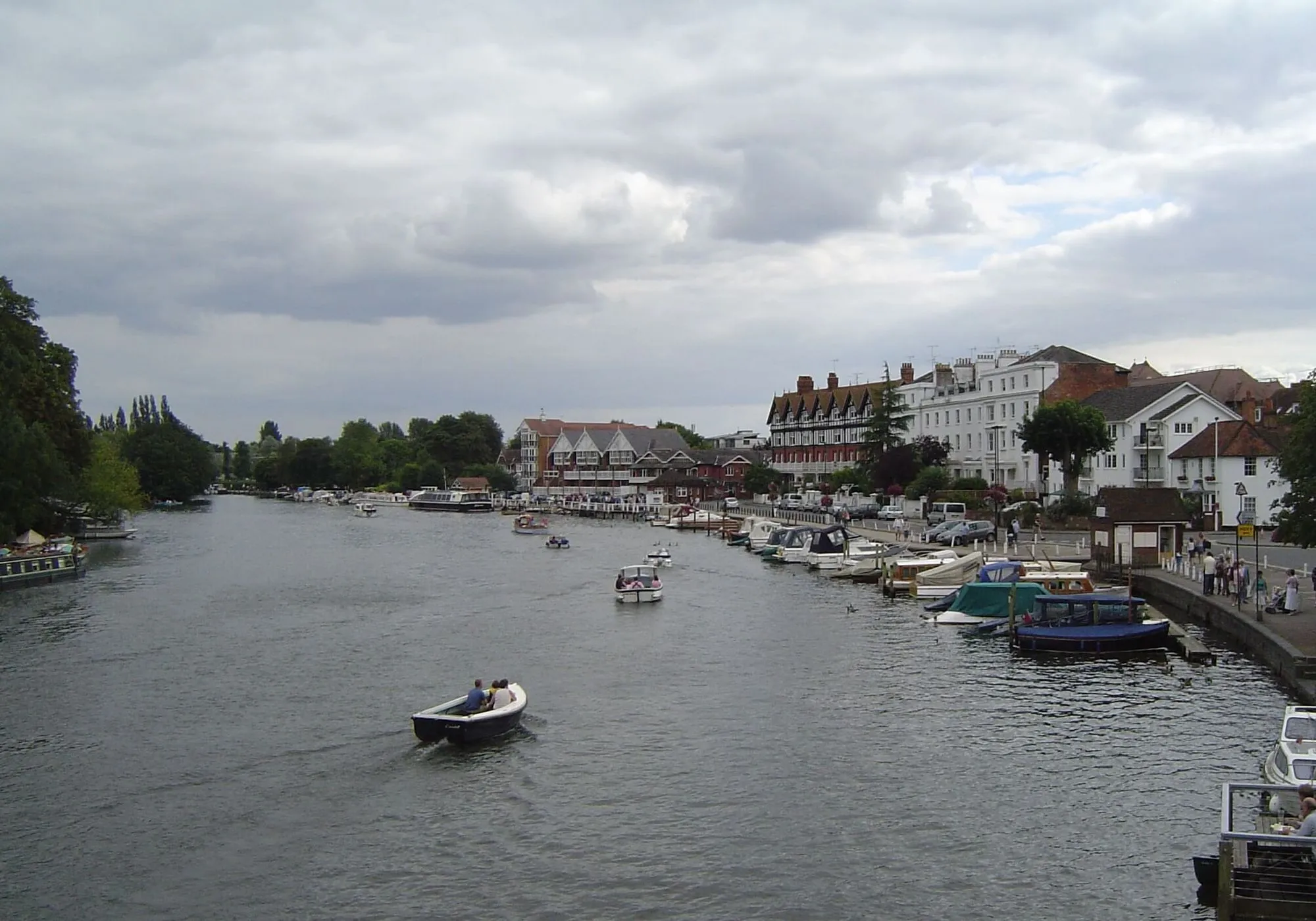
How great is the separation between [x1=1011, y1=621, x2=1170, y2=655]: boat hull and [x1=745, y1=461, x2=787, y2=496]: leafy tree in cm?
9121

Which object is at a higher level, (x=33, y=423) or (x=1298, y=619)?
(x=33, y=423)

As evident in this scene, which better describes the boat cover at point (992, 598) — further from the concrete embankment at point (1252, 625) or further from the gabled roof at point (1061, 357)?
the gabled roof at point (1061, 357)

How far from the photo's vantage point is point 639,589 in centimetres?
5288

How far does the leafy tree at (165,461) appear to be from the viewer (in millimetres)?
162625

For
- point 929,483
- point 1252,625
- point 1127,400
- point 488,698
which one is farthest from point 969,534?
point 488,698

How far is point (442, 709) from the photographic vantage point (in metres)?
27.4

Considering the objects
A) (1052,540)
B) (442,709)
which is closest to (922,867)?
(442,709)

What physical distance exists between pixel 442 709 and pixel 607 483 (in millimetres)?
136744

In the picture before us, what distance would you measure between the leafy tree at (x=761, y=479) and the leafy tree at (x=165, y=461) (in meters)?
86.1

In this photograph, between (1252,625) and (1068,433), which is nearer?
(1252,625)

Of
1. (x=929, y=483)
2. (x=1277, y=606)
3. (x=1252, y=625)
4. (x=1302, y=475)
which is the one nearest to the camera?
(x=1302, y=475)

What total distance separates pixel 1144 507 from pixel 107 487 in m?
81.3

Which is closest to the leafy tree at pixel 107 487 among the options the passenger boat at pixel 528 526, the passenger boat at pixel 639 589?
the passenger boat at pixel 528 526

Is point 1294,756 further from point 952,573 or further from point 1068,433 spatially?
point 1068,433
